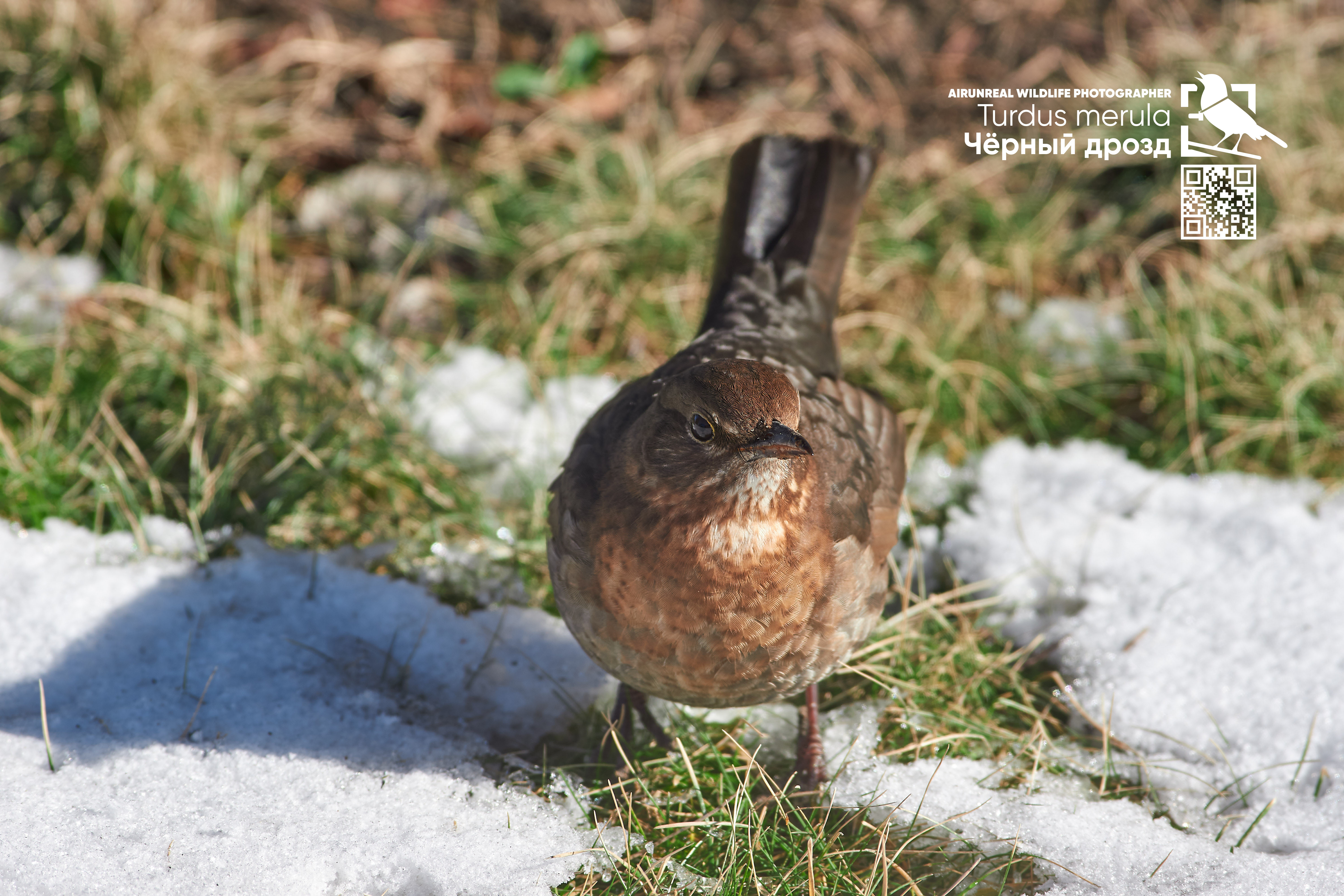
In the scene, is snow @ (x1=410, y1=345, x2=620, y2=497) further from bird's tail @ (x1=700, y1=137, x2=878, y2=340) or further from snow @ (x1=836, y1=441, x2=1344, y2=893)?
snow @ (x1=836, y1=441, x2=1344, y2=893)

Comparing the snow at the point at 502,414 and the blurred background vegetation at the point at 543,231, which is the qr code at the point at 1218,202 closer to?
the blurred background vegetation at the point at 543,231

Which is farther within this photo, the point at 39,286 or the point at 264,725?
the point at 39,286

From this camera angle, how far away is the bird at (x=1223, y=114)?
17.7 ft

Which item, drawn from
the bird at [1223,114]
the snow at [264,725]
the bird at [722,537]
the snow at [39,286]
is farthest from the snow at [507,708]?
the bird at [1223,114]

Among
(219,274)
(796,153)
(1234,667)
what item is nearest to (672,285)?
(796,153)

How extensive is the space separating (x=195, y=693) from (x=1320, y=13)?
7.36m

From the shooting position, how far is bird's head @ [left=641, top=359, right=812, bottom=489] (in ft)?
8.14

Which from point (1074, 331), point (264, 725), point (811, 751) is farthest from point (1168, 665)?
point (264, 725)

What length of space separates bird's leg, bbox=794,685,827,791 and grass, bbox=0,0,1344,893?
0.15 meters

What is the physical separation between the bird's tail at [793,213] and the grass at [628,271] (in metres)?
0.97

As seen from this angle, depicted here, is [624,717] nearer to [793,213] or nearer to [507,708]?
[507,708]

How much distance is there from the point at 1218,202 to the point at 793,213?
2.73 metres

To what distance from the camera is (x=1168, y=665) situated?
3459mm

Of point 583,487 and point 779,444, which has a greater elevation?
point 779,444
